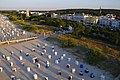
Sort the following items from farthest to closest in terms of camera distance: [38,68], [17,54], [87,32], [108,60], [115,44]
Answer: [87,32] < [115,44] < [17,54] < [108,60] < [38,68]

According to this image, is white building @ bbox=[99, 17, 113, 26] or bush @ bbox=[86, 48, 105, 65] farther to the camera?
white building @ bbox=[99, 17, 113, 26]

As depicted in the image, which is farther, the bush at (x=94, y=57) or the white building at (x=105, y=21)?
the white building at (x=105, y=21)

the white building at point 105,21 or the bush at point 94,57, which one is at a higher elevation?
the bush at point 94,57

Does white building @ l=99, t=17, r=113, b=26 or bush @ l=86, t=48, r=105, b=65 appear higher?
bush @ l=86, t=48, r=105, b=65

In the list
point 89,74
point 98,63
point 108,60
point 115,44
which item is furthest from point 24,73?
point 115,44

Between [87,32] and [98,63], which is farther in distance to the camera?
[87,32]

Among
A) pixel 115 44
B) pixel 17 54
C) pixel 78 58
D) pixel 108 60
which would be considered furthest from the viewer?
pixel 115 44

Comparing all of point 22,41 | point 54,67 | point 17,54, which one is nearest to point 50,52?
point 17,54

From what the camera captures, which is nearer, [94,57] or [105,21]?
[94,57]

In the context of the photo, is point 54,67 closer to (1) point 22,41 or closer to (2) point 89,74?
(2) point 89,74

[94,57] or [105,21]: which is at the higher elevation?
[94,57]
